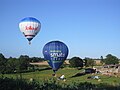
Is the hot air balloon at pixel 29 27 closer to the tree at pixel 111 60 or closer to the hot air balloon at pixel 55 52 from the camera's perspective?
the hot air balloon at pixel 55 52

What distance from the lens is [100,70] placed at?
271 ft

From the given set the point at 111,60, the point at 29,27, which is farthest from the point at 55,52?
the point at 111,60

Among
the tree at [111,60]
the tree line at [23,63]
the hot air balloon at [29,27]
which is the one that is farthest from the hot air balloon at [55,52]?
the tree at [111,60]

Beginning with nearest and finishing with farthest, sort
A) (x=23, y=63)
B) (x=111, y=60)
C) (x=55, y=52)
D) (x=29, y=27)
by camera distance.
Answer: (x=29, y=27), (x=55, y=52), (x=23, y=63), (x=111, y=60)

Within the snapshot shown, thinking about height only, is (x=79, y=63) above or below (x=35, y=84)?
above

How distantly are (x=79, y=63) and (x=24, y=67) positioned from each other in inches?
830

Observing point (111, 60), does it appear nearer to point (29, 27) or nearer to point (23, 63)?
point (23, 63)

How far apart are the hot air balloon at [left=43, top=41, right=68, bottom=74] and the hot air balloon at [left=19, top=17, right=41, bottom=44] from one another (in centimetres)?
400

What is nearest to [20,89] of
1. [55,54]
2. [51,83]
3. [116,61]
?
[51,83]

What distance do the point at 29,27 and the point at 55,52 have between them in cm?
579

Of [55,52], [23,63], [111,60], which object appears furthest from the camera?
[111,60]

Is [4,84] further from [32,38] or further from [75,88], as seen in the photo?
[32,38]

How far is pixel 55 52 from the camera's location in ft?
132

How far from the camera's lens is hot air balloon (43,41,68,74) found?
40.3 m
